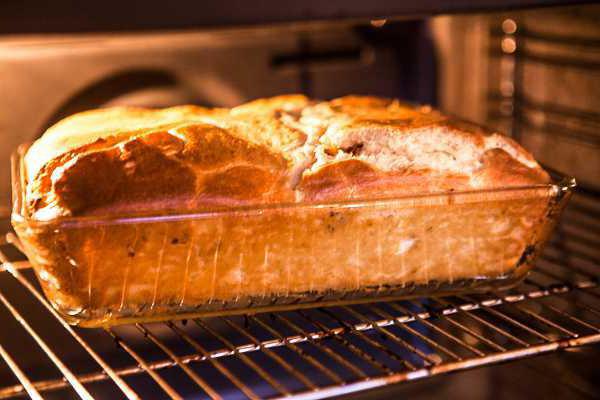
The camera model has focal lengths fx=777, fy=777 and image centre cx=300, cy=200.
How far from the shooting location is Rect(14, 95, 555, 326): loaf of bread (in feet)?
2.77

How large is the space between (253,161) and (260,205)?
10 centimetres

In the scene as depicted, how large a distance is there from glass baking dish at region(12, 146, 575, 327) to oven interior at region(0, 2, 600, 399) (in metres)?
0.21

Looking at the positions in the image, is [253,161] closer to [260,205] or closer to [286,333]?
[260,205]

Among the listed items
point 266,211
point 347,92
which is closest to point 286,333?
point 347,92

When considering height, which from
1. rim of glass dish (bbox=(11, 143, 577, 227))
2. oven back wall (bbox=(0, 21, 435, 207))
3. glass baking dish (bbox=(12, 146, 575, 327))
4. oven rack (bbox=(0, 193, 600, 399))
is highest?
oven back wall (bbox=(0, 21, 435, 207))

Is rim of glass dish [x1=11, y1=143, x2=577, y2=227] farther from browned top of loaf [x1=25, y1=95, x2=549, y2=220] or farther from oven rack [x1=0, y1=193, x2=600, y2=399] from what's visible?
oven rack [x1=0, y1=193, x2=600, y2=399]

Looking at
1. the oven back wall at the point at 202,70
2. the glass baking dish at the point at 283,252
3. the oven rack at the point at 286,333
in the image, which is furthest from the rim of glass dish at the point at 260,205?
the oven back wall at the point at 202,70

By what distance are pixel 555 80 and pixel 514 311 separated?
44 cm

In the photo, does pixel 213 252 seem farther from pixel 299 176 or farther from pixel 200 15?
pixel 200 15

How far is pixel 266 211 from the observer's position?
0.83m

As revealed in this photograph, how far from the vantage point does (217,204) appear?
34.8 inches

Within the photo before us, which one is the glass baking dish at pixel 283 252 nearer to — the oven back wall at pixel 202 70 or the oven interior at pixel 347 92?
the oven interior at pixel 347 92

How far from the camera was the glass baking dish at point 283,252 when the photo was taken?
833mm

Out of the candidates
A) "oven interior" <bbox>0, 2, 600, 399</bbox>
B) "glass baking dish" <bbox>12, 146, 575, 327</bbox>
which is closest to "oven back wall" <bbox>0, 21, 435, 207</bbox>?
"oven interior" <bbox>0, 2, 600, 399</bbox>
